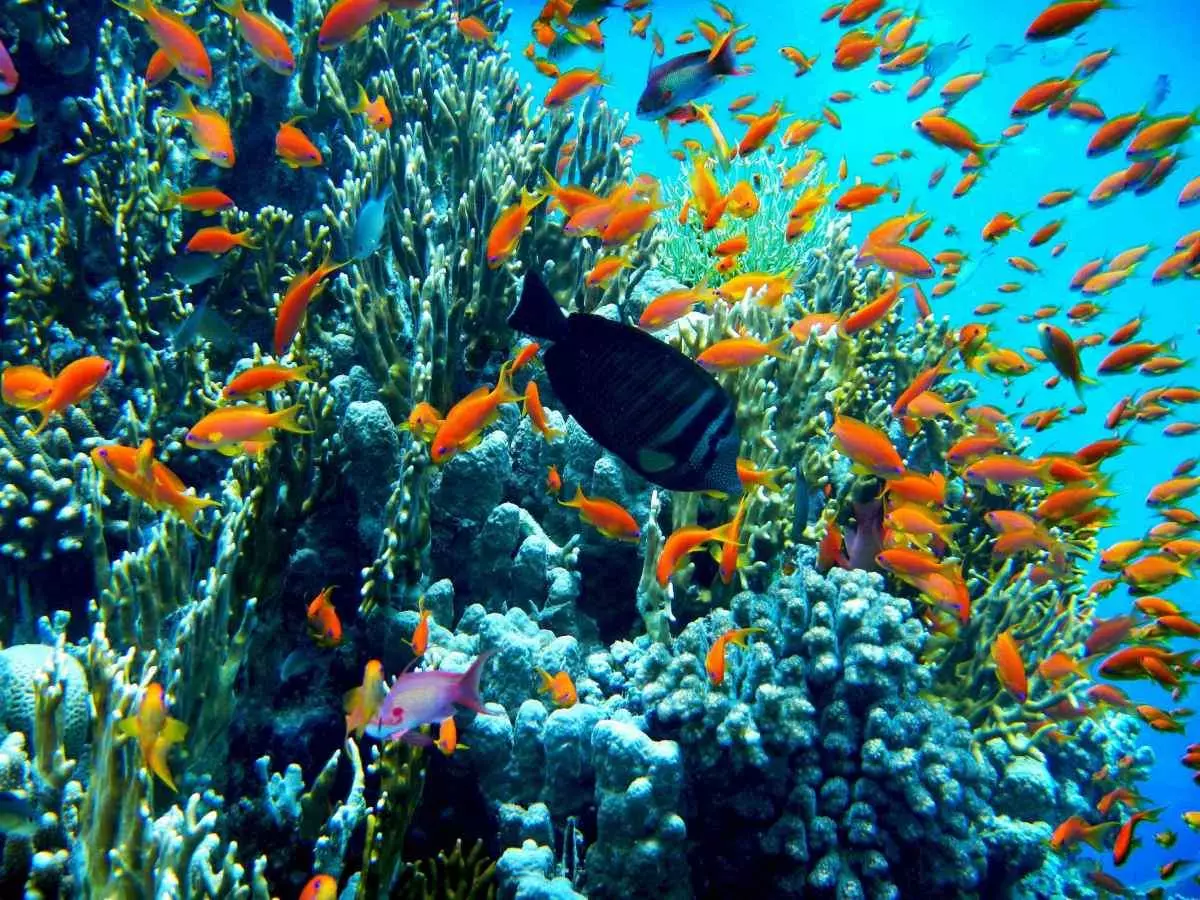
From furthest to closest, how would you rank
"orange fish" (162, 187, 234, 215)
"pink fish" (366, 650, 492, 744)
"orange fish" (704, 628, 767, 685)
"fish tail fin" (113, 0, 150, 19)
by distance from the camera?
"orange fish" (162, 187, 234, 215)
"fish tail fin" (113, 0, 150, 19)
"orange fish" (704, 628, 767, 685)
"pink fish" (366, 650, 492, 744)

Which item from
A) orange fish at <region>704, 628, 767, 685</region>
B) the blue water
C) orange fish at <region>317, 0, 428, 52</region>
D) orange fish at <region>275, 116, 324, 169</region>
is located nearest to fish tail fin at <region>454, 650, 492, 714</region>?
orange fish at <region>704, 628, 767, 685</region>

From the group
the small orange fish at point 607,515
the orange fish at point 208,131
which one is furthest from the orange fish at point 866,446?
the orange fish at point 208,131

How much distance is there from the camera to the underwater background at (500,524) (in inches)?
100

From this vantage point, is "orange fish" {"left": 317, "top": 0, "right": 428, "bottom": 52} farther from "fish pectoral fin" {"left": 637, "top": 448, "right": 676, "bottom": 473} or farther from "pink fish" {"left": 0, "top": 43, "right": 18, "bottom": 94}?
"fish pectoral fin" {"left": 637, "top": 448, "right": 676, "bottom": 473}

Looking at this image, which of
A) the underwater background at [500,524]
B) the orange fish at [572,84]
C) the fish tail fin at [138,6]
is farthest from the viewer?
the orange fish at [572,84]

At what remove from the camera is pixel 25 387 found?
119 inches

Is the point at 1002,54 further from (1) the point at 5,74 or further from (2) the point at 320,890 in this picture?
(2) the point at 320,890

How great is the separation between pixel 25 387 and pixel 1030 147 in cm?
5977

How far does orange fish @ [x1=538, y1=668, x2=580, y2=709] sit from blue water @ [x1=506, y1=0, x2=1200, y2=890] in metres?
23.5

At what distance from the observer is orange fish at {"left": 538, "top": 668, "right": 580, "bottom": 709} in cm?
302

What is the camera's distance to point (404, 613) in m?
3.23

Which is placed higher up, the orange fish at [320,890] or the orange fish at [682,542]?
the orange fish at [682,542]

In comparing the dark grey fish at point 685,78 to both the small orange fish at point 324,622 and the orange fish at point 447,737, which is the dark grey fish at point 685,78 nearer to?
the small orange fish at point 324,622

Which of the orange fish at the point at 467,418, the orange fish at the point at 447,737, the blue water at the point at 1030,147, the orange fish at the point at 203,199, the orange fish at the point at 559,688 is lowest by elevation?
the orange fish at the point at 447,737
